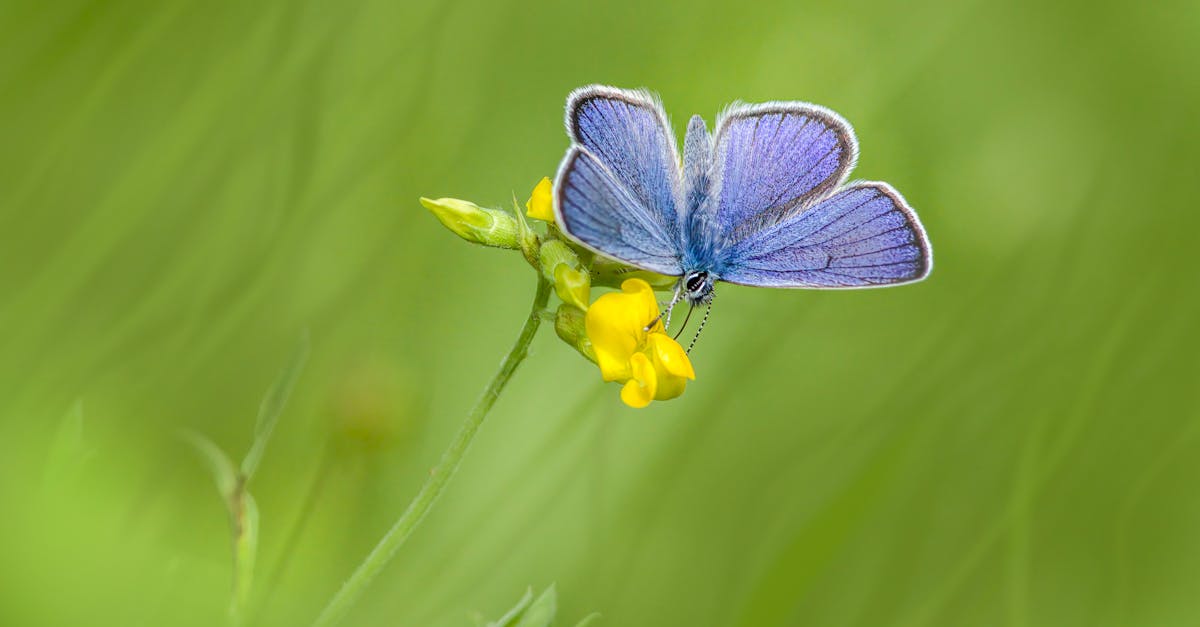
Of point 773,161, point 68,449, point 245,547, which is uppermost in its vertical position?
point 773,161

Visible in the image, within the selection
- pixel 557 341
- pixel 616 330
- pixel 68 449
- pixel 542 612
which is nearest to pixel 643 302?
pixel 616 330

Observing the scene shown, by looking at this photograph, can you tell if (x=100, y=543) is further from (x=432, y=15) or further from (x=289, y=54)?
(x=432, y=15)

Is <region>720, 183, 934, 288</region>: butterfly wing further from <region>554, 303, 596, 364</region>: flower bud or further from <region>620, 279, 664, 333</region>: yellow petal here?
<region>554, 303, 596, 364</region>: flower bud

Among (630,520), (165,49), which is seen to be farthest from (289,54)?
(630,520)

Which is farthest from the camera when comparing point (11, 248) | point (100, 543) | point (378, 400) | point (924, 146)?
point (924, 146)

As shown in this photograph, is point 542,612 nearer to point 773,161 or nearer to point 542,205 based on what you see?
point 542,205

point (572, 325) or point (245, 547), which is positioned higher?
point (572, 325)
